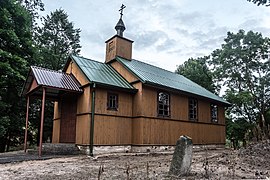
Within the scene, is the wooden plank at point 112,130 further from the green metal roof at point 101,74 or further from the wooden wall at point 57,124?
the wooden wall at point 57,124

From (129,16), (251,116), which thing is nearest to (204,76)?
(251,116)

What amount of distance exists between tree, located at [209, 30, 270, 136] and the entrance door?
60.1 feet

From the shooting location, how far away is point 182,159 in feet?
20.5

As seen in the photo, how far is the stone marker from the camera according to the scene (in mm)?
6180

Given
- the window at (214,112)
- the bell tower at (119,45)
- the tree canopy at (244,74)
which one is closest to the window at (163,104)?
the bell tower at (119,45)

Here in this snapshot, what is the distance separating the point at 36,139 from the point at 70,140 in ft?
39.2

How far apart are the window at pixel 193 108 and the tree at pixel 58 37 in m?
14.7

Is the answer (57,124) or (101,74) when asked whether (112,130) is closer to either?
(101,74)

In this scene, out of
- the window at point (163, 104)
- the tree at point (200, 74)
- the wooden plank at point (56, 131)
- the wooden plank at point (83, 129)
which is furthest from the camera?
the tree at point (200, 74)

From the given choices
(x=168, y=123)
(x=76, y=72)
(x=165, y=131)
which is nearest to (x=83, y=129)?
(x=76, y=72)

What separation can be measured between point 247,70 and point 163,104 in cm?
1743

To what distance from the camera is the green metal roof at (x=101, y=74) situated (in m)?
13.0

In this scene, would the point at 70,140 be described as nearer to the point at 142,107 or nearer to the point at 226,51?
the point at 142,107

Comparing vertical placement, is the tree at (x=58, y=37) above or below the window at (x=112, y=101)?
above
